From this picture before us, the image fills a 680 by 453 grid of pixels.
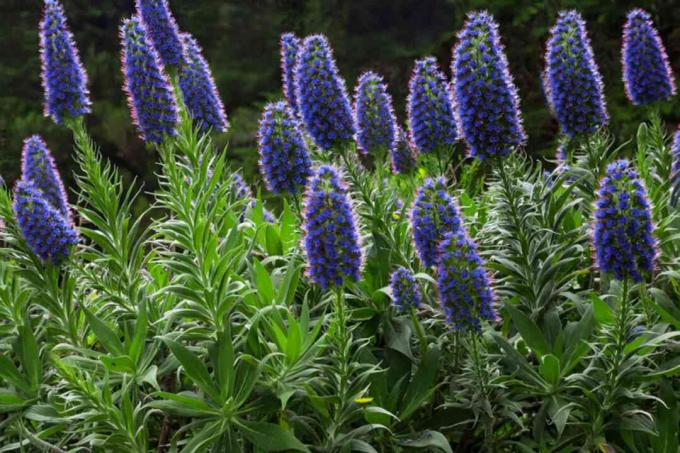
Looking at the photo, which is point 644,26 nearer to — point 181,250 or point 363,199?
point 363,199

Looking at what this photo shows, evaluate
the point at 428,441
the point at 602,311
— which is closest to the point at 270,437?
the point at 428,441

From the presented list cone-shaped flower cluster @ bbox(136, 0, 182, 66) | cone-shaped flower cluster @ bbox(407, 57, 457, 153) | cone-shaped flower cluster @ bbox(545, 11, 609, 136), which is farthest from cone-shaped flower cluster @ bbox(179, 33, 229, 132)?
cone-shaped flower cluster @ bbox(545, 11, 609, 136)

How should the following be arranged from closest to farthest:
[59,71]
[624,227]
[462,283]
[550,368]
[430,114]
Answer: [624,227]
[462,283]
[550,368]
[59,71]
[430,114]

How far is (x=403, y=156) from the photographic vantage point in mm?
5641

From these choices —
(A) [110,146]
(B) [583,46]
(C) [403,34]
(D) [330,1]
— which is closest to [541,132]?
(C) [403,34]

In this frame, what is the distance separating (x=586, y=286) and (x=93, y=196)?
2.56 meters

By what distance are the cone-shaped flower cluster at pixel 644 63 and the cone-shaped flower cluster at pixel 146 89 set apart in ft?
8.41

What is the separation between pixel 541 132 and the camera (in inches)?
441

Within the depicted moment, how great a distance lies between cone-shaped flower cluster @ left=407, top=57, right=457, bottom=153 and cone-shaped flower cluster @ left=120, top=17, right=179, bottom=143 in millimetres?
1308

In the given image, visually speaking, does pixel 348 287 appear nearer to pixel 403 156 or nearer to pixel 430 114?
pixel 430 114

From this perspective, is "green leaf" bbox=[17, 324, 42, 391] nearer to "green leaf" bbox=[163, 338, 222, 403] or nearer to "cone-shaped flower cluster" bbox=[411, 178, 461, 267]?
"green leaf" bbox=[163, 338, 222, 403]

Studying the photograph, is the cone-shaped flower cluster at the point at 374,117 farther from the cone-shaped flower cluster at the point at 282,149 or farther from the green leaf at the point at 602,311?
the green leaf at the point at 602,311

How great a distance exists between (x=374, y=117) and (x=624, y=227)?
2012mm

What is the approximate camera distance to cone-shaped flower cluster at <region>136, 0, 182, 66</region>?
4.53 m
